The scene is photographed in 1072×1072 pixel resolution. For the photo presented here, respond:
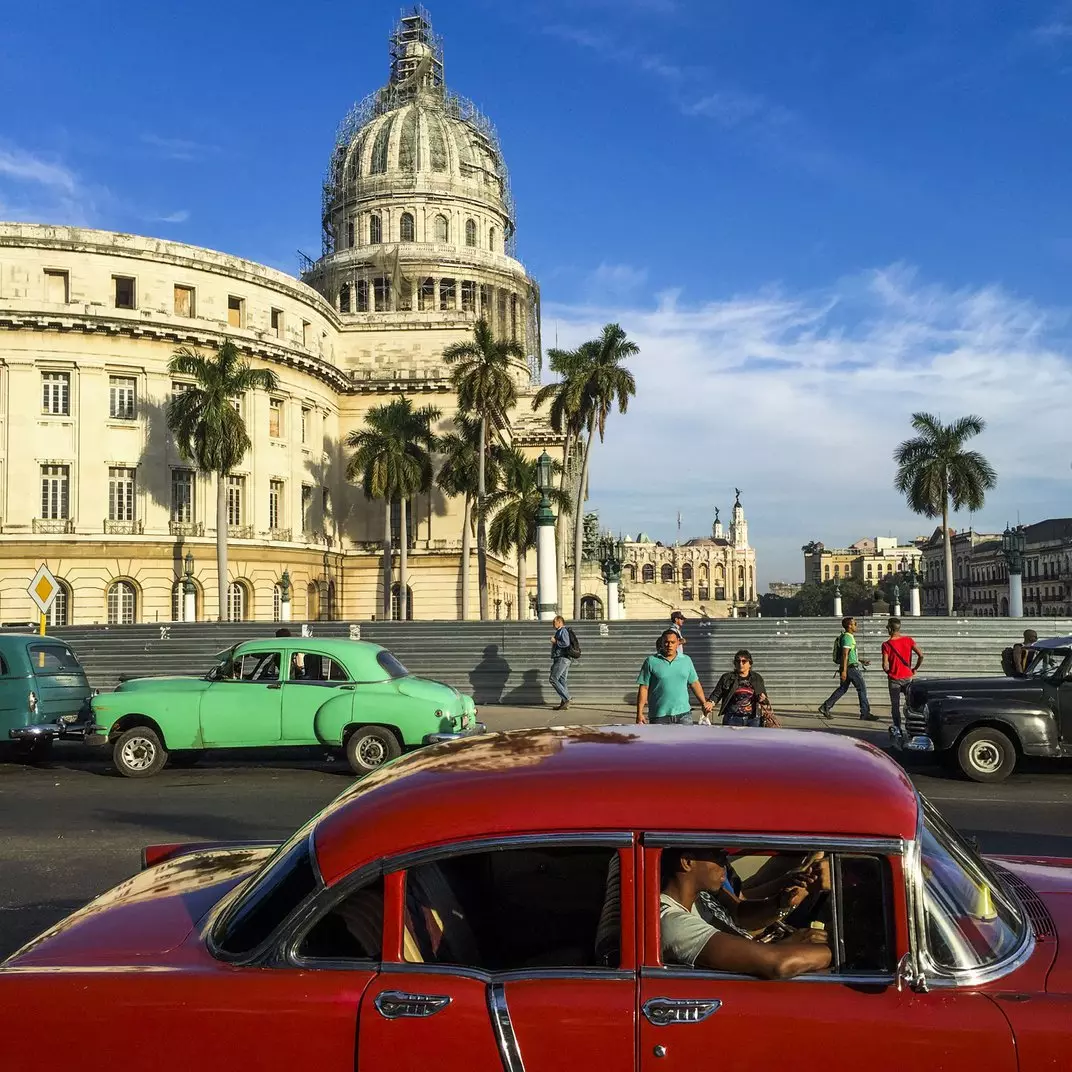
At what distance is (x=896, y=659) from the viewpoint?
14.9m

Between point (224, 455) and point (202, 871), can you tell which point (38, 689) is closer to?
point (202, 871)

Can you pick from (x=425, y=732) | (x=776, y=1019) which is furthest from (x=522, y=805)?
(x=425, y=732)

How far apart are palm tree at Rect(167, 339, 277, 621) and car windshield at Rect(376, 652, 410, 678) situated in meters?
30.6

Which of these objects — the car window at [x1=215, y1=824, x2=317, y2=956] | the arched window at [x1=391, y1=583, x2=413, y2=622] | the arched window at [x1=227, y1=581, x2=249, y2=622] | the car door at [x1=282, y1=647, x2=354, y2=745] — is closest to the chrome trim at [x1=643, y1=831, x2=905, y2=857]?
the car window at [x1=215, y1=824, x2=317, y2=956]

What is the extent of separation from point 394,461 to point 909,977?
47086 mm

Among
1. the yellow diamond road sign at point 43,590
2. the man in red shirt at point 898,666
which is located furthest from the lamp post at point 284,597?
the man in red shirt at point 898,666

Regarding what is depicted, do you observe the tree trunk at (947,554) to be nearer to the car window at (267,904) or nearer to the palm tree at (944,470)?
the palm tree at (944,470)

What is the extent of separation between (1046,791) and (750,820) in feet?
33.2

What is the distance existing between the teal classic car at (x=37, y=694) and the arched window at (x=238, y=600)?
3329 centimetres

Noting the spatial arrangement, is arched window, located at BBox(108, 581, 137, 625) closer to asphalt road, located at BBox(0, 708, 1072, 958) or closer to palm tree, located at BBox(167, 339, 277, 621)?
palm tree, located at BBox(167, 339, 277, 621)

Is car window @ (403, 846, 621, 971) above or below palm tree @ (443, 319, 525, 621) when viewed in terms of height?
below

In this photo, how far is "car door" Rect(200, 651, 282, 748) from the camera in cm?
1260

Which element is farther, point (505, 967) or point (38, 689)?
point (38, 689)

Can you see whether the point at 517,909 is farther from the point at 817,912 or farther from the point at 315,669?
the point at 315,669
